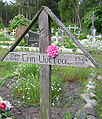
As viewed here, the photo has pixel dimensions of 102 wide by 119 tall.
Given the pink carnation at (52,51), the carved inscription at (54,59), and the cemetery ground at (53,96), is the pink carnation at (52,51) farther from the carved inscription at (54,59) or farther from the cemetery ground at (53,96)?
the cemetery ground at (53,96)

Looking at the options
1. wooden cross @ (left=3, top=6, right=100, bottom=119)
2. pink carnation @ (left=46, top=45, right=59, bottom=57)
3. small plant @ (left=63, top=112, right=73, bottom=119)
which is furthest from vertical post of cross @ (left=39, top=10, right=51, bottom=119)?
small plant @ (left=63, top=112, right=73, bottom=119)

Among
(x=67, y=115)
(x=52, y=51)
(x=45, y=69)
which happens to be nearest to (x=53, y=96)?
(x=67, y=115)

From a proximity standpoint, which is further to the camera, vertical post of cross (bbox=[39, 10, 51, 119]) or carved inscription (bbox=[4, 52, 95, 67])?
vertical post of cross (bbox=[39, 10, 51, 119])

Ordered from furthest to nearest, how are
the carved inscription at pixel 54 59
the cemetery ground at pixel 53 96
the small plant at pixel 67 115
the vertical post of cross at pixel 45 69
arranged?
the cemetery ground at pixel 53 96
the small plant at pixel 67 115
the vertical post of cross at pixel 45 69
the carved inscription at pixel 54 59

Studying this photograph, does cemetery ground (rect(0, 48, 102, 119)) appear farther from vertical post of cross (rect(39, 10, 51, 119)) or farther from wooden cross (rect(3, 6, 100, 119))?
wooden cross (rect(3, 6, 100, 119))

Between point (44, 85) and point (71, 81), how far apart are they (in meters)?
2.11

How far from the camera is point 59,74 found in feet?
14.1

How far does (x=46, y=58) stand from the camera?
199 cm

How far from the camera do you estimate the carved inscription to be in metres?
1.78

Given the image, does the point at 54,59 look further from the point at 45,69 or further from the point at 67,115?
the point at 67,115

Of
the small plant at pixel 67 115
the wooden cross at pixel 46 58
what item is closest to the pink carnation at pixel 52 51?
the wooden cross at pixel 46 58

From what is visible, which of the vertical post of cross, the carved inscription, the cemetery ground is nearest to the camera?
the carved inscription

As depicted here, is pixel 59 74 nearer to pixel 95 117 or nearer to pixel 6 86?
pixel 6 86

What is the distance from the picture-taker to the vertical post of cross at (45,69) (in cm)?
193
